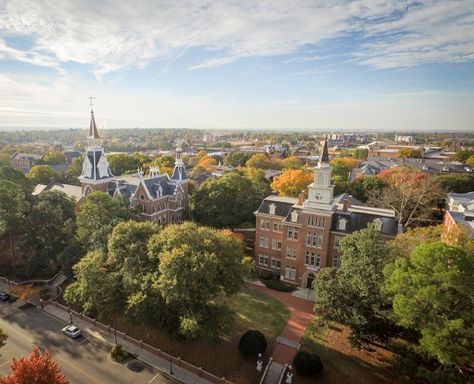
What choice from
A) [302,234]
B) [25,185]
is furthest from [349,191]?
[25,185]

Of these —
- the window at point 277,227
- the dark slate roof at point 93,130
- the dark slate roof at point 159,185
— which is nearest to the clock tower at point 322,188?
the window at point 277,227

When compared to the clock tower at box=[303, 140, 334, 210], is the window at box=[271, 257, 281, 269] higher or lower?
lower

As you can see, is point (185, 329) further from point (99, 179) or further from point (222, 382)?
point (99, 179)

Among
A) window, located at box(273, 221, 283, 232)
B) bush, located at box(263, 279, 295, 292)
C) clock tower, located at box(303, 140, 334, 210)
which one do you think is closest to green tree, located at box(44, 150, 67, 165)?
window, located at box(273, 221, 283, 232)

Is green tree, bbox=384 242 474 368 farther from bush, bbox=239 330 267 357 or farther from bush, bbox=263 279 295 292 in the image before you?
bush, bbox=263 279 295 292

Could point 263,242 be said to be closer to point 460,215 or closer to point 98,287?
point 98,287

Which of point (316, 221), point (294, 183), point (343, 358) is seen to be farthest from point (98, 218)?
point (294, 183)
